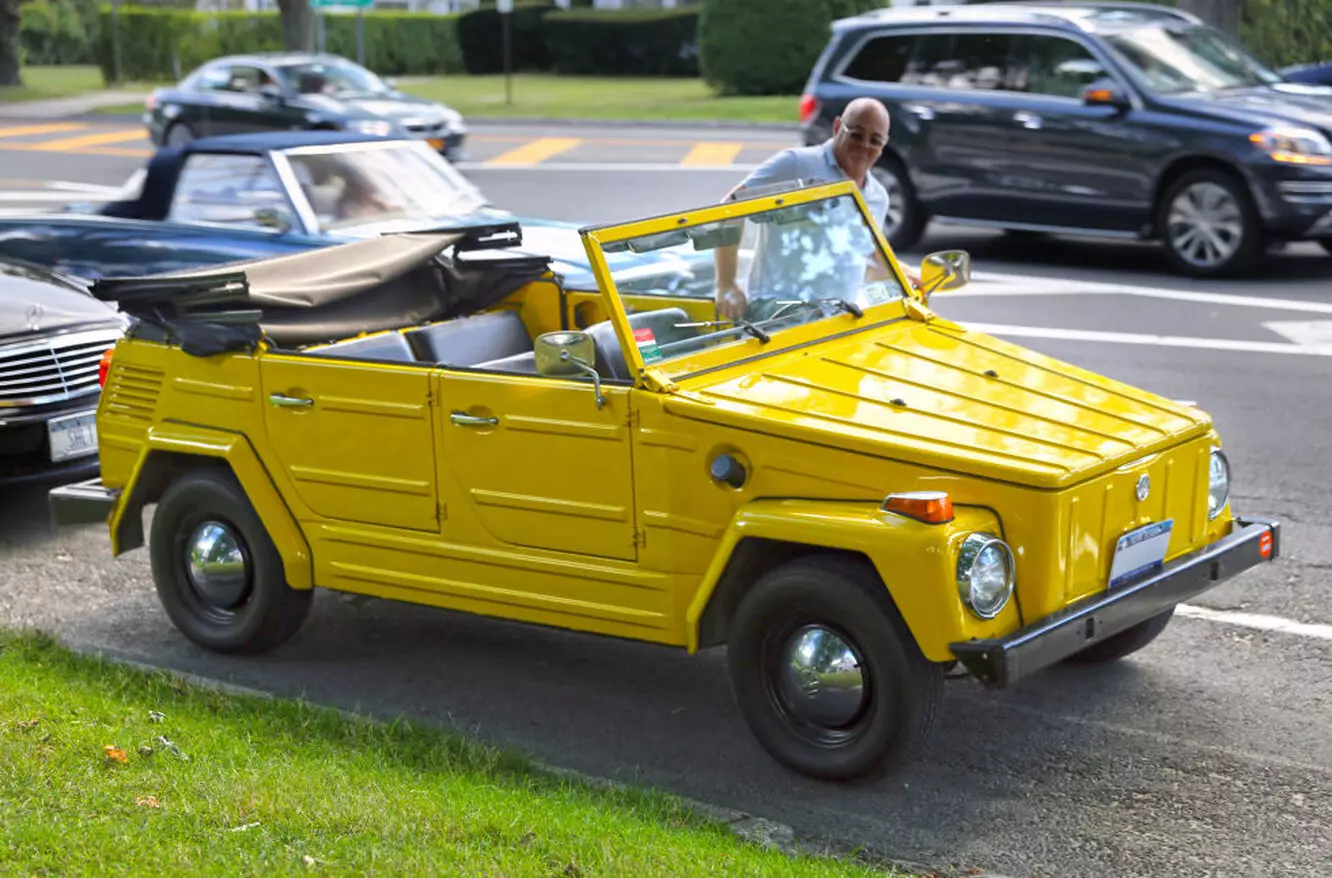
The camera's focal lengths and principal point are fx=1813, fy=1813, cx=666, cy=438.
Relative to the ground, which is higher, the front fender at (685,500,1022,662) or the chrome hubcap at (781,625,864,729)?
the front fender at (685,500,1022,662)

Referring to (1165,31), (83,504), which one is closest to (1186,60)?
(1165,31)

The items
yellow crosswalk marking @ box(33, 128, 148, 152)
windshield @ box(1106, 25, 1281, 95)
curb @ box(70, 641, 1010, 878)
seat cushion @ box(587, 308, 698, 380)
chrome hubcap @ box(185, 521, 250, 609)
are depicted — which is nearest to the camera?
curb @ box(70, 641, 1010, 878)

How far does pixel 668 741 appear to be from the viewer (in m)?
5.74

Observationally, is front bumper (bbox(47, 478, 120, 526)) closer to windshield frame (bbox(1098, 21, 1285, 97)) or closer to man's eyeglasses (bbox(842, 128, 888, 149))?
man's eyeglasses (bbox(842, 128, 888, 149))

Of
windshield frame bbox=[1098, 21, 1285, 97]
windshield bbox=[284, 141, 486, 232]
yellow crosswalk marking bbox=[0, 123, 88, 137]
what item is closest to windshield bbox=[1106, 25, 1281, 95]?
windshield frame bbox=[1098, 21, 1285, 97]

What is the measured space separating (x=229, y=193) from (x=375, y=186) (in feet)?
2.88

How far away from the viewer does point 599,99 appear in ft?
119

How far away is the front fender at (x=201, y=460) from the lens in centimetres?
639

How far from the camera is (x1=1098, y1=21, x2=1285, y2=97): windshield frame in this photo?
14.1 m

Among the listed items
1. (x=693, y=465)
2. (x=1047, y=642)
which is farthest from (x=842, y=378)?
(x=1047, y=642)

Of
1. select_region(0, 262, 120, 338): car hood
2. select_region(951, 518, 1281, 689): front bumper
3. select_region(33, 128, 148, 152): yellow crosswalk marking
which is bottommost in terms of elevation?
select_region(33, 128, 148, 152): yellow crosswalk marking

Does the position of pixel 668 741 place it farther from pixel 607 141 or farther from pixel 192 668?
pixel 607 141

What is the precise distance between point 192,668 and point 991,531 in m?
3.08

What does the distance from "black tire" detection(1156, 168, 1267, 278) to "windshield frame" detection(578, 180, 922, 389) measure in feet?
25.8
